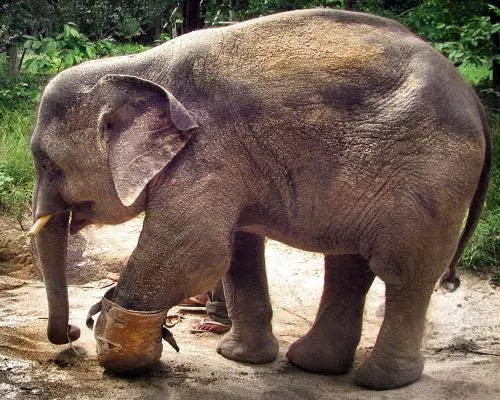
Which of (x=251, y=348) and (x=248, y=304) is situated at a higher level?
(x=248, y=304)

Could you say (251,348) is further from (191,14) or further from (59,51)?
(191,14)

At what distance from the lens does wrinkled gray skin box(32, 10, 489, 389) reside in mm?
3434

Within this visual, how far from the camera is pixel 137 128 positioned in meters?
3.50

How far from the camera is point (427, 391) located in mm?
3822

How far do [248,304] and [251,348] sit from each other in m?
0.23

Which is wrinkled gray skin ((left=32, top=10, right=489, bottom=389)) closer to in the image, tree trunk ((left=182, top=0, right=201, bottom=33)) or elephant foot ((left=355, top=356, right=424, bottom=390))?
elephant foot ((left=355, top=356, right=424, bottom=390))

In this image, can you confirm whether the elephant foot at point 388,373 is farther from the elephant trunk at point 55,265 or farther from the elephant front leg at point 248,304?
the elephant trunk at point 55,265

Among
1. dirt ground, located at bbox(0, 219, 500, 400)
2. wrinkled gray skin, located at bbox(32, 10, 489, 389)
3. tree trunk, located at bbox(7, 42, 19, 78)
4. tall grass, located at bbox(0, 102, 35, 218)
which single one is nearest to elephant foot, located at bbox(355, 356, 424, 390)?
dirt ground, located at bbox(0, 219, 500, 400)

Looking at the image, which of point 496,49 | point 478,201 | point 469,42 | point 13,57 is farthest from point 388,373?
point 13,57

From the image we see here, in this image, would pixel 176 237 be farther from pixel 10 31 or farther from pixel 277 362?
pixel 10 31

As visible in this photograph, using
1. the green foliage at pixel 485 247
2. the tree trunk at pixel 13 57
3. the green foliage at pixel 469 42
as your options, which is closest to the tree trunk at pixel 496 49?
the green foliage at pixel 469 42

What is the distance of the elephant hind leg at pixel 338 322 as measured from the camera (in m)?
4.15

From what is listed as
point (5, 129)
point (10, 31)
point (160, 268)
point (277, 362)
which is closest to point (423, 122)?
point (160, 268)

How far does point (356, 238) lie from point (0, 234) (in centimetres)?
316
